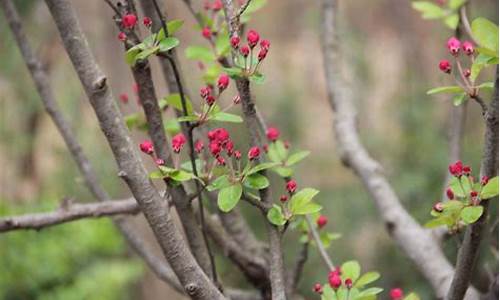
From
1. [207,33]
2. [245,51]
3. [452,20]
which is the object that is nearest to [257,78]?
[245,51]

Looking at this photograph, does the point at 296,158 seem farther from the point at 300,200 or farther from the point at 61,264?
the point at 61,264

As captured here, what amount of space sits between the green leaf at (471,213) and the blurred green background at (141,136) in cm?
148

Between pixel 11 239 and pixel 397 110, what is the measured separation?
2.04 m

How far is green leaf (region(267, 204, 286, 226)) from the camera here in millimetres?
841

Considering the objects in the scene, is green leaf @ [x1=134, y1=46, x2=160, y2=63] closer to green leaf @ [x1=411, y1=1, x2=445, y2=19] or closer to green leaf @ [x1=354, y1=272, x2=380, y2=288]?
green leaf @ [x1=354, y1=272, x2=380, y2=288]

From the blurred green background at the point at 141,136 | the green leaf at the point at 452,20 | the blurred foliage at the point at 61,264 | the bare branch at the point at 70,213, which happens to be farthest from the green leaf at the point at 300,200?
the blurred foliage at the point at 61,264

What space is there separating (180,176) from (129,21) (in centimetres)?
19

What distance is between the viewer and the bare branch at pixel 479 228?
729mm

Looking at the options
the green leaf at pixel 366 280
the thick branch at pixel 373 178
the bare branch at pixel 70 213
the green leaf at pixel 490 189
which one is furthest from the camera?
the thick branch at pixel 373 178

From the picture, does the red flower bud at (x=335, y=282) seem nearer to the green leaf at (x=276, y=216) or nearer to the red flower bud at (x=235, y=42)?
the green leaf at (x=276, y=216)

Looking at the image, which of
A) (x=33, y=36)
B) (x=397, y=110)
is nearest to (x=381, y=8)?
(x=397, y=110)

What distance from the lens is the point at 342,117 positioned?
153 centimetres

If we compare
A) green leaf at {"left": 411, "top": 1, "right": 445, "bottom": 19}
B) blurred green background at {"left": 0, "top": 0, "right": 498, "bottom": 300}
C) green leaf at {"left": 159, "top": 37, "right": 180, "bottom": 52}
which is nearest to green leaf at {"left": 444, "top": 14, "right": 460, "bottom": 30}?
green leaf at {"left": 411, "top": 1, "right": 445, "bottom": 19}

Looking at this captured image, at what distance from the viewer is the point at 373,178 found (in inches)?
56.1
